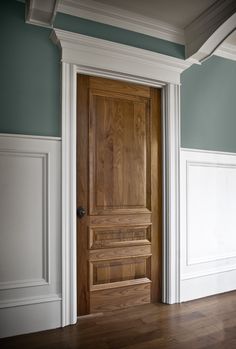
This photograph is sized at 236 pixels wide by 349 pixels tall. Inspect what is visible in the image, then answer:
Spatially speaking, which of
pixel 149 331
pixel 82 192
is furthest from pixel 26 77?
pixel 149 331

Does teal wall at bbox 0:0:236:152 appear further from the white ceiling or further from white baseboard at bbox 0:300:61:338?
white baseboard at bbox 0:300:61:338

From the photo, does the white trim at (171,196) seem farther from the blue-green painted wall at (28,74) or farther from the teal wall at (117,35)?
the blue-green painted wall at (28,74)

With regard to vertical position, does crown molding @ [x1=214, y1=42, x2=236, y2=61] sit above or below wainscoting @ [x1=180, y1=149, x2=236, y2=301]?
above

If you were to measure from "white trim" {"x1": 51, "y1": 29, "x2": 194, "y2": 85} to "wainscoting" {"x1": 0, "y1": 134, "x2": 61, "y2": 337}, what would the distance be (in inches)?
28.5

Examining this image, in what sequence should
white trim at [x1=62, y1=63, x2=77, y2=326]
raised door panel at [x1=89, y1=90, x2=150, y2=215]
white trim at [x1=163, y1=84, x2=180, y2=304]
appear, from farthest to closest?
white trim at [x1=163, y1=84, x2=180, y2=304]
raised door panel at [x1=89, y1=90, x2=150, y2=215]
white trim at [x1=62, y1=63, x2=77, y2=326]

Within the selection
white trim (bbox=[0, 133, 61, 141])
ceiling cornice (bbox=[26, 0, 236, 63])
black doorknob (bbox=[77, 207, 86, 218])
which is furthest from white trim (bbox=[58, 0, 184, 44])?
black doorknob (bbox=[77, 207, 86, 218])

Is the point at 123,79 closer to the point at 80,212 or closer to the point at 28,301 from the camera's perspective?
the point at 80,212

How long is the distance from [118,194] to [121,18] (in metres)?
1.52

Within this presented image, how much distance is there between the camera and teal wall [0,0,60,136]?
2045mm

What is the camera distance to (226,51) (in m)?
2.96

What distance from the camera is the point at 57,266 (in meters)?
2.14

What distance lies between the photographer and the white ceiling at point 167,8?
2.27 m

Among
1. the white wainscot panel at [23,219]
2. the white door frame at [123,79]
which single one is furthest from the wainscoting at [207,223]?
the white wainscot panel at [23,219]

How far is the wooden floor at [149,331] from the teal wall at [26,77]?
4.84 feet
